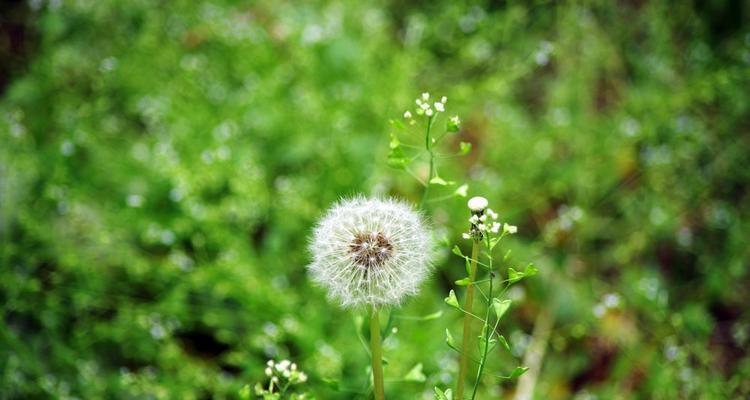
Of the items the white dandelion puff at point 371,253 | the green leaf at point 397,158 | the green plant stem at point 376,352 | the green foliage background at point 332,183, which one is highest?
the green foliage background at point 332,183

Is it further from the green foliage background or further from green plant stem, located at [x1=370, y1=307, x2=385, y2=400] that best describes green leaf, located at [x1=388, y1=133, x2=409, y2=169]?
the green foliage background

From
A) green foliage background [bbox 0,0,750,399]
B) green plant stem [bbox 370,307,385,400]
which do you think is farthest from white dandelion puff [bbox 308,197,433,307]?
green foliage background [bbox 0,0,750,399]

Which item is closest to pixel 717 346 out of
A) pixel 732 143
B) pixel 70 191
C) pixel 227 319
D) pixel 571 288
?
pixel 571 288

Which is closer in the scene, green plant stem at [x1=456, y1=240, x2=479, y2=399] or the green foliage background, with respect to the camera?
green plant stem at [x1=456, y1=240, x2=479, y2=399]

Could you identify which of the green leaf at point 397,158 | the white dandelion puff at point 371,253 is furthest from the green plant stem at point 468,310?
the green leaf at point 397,158

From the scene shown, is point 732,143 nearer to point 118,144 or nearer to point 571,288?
point 571,288

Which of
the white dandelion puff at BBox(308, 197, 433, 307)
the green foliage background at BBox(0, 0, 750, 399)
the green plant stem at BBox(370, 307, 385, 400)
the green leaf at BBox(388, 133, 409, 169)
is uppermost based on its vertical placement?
the green foliage background at BBox(0, 0, 750, 399)

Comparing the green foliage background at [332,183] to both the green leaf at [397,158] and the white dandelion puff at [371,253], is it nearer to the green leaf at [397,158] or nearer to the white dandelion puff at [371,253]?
the white dandelion puff at [371,253]
